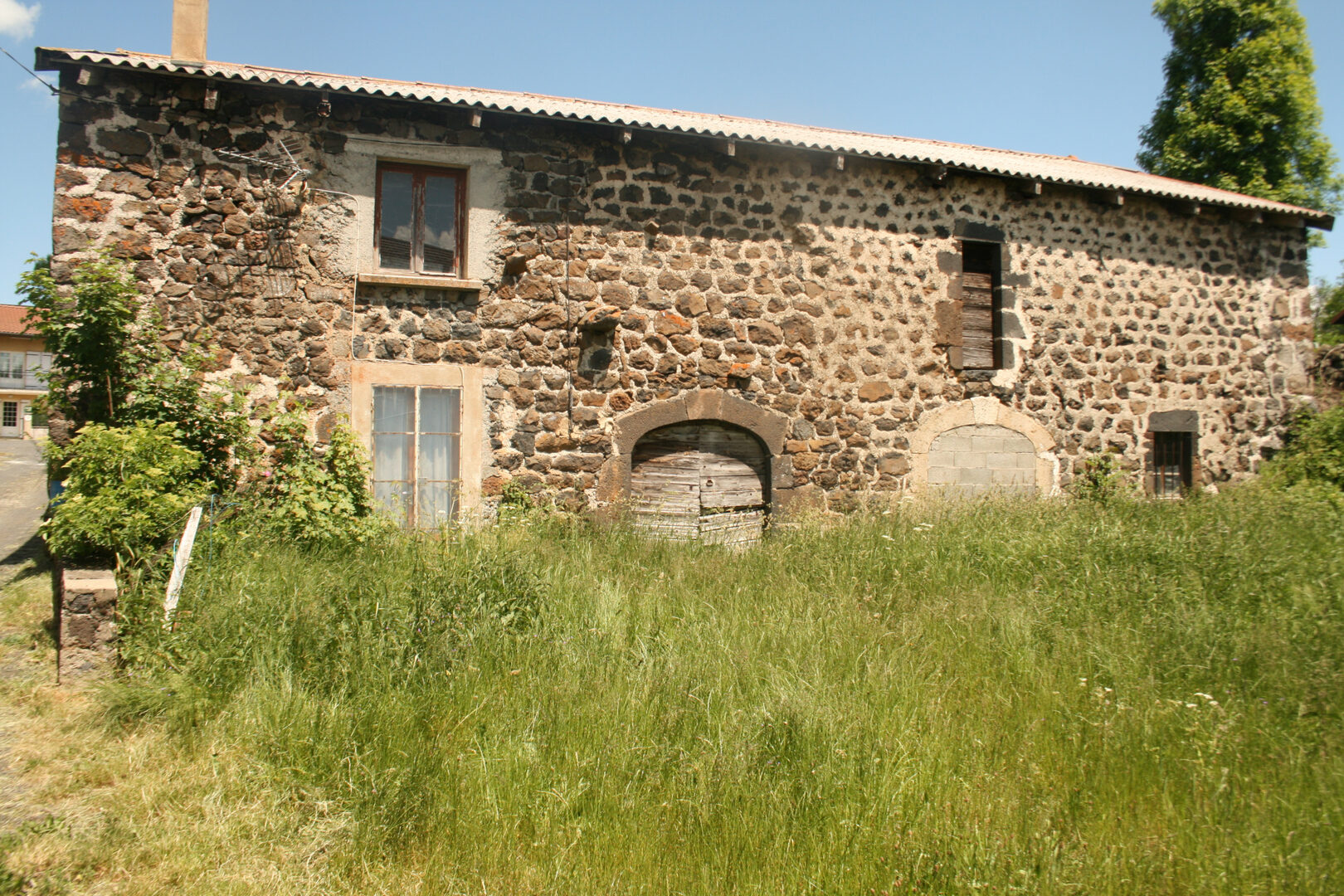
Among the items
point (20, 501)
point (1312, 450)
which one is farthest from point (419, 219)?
point (20, 501)

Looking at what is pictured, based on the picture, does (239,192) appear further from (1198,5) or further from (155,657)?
(1198,5)

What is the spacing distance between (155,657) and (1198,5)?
2223 centimetres

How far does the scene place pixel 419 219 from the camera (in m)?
7.72

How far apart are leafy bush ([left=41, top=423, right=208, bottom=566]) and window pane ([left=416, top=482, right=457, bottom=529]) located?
2127 millimetres

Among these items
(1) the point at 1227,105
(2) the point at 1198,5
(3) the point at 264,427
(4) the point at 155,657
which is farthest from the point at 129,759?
(2) the point at 1198,5

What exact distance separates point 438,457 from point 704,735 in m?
4.80

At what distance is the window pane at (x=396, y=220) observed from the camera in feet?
25.0

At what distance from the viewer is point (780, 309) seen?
862 centimetres

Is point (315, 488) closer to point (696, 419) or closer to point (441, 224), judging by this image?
point (441, 224)

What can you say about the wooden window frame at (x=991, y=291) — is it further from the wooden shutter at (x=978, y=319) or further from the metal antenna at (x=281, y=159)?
the metal antenna at (x=281, y=159)

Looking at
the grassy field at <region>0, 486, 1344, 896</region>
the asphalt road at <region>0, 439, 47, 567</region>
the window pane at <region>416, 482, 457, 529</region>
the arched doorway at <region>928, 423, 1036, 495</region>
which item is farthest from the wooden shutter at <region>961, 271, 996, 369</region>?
the asphalt road at <region>0, 439, 47, 567</region>

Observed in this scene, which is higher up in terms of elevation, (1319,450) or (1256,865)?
(1319,450)

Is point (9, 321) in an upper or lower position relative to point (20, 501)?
upper

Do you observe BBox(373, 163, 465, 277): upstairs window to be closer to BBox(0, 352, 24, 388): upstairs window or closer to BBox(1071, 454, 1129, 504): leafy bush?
BBox(1071, 454, 1129, 504): leafy bush
